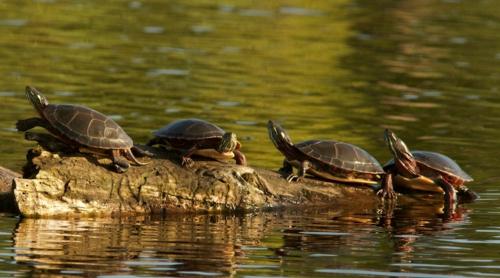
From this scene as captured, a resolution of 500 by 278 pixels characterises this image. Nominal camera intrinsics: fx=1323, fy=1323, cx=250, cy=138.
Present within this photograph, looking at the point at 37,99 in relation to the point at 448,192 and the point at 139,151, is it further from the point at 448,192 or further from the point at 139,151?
the point at 448,192

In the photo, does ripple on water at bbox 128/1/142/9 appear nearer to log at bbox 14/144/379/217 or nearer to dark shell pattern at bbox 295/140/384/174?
dark shell pattern at bbox 295/140/384/174

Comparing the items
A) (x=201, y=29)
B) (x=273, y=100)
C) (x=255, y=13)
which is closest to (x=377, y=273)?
(x=273, y=100)

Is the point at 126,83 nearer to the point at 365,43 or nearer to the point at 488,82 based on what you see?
the point at 488,82

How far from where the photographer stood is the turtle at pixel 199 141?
12219 mm

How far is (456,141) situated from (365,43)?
12.2m

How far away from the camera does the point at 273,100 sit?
21125 mm

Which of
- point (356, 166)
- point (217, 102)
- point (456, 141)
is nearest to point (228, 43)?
point (217, 102)

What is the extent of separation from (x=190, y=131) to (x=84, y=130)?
1.12 meters

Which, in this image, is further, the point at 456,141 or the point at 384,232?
the point at 456,141

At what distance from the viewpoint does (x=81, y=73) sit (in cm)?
2234

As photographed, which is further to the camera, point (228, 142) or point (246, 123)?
point (246, 123)

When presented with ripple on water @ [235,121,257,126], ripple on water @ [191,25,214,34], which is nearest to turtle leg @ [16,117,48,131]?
ripple on water @ [235,121,257,126]

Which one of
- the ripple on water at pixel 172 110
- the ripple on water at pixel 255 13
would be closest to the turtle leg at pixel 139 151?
the ripple on water at pixel 172 110

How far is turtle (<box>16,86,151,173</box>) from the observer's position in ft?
38.2
